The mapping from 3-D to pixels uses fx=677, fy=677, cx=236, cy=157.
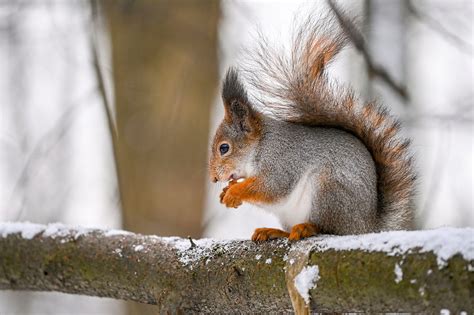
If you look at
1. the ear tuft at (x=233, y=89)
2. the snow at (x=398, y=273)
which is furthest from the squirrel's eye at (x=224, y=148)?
the snow at (x=398, y=273)

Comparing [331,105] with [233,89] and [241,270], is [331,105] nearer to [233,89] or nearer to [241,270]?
[233,89]

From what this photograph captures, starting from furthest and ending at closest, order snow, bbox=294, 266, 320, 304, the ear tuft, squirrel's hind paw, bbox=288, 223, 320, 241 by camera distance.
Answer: the ear tuft, squirrel's hind paw, bbox=288, 223, 320, 241, snow, bbox=294, 266, 320, 304

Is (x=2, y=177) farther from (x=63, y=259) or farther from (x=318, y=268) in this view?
(x=318, y=268)

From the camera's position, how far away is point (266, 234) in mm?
1586

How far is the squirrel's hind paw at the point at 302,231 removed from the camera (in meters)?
1.49

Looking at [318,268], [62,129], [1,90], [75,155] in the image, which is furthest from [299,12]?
[1,90]

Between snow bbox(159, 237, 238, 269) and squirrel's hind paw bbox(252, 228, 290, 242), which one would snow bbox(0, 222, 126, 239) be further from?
squirrel's hind paw bbox(252, 228, 290, 242)

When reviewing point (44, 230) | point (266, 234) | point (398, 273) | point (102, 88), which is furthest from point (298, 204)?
point (102, 88)

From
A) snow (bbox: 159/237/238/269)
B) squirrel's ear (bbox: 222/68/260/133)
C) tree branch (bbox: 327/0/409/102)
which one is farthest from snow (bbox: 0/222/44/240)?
tree branch (bbox: 327/0/409/102)

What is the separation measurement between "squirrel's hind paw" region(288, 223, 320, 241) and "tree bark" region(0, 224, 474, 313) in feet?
0.11

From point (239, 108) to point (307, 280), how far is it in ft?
2.36

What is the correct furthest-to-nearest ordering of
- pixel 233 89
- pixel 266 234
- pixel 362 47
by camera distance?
pixel 362 47
pixel 233 89
pixel 266 234

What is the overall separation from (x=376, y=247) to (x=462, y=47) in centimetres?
175

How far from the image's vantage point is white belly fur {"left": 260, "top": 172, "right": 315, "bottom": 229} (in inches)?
64.2
